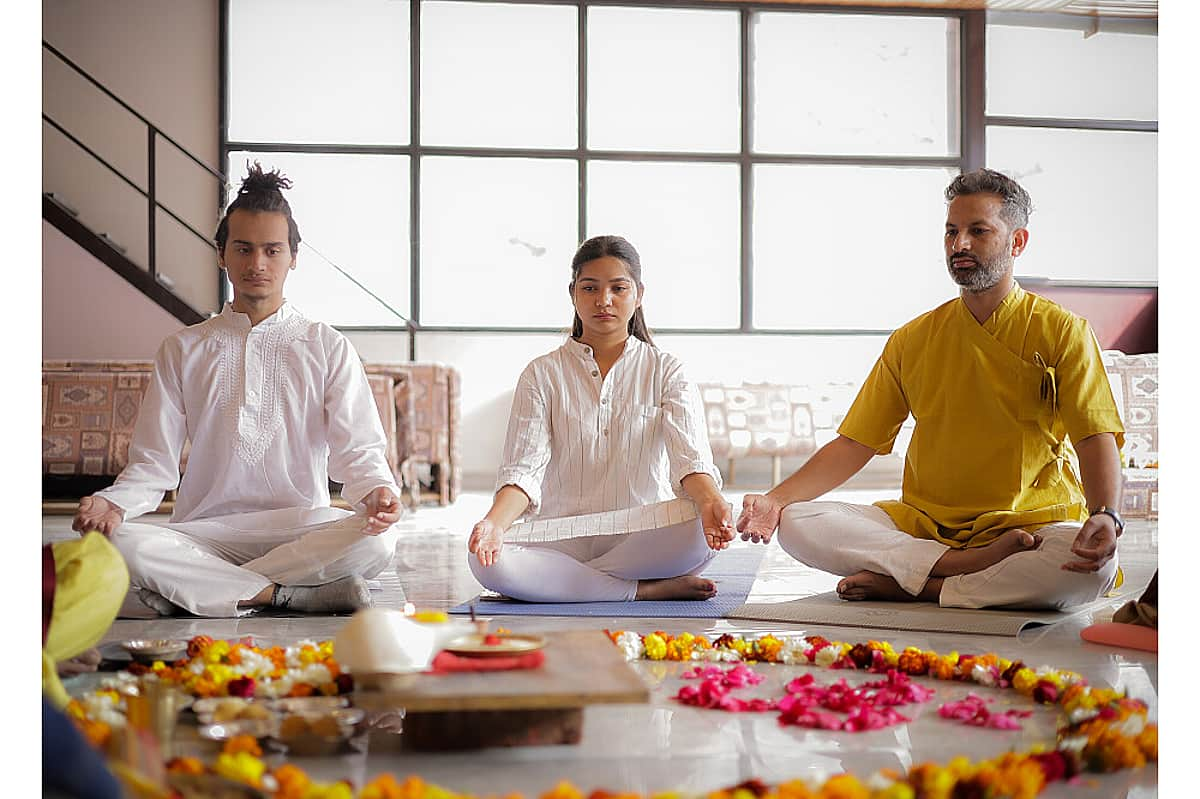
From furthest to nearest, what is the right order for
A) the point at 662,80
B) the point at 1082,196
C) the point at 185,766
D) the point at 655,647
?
the point at 1082,196
the point at 662,80
the point at 655,647
the point at 185,766

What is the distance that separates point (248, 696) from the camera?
1881 millimetres

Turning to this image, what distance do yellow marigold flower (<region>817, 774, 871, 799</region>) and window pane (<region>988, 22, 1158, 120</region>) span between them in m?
7.47

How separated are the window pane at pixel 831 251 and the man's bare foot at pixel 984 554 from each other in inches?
206

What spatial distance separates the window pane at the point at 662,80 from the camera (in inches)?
309

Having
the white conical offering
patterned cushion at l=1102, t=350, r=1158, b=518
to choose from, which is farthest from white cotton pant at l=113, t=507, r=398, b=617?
patterned cushion at l=1102, t=350, r=1158, b=518

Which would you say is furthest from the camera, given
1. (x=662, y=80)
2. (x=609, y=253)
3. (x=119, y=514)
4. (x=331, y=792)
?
(x=662, y=80)

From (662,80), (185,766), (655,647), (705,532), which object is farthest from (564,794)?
(662,80)

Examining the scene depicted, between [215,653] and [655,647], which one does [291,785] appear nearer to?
[215,653]

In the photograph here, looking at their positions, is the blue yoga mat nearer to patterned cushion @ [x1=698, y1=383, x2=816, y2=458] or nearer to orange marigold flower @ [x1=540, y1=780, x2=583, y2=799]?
orange marigold flower @ [x1=540, y1=780, x2=583, y2=799]

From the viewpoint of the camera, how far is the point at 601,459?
304 centimetres

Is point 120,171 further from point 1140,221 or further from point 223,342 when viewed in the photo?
point 1140,221

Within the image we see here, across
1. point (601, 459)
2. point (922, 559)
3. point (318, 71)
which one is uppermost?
point (318, 71)

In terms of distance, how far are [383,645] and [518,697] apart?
0.18 metres
